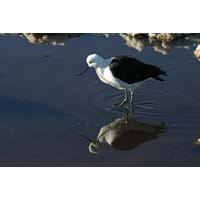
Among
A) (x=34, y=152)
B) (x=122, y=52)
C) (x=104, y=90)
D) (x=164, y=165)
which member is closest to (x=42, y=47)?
(x=122, y=52)

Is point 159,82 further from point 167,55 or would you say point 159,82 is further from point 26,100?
point 26,100

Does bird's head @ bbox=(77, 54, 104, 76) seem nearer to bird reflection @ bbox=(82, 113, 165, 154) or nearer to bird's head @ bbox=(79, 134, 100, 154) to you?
bird reflection @ bbox=(82, 113, 165, 154)

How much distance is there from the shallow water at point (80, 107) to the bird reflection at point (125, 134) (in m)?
0.03

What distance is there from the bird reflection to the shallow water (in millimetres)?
28

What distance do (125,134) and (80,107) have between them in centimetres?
66

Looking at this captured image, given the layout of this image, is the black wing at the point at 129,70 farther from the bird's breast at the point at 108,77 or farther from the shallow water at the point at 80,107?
the shallow water at the point at 80,107

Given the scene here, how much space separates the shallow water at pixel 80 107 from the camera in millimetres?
5840

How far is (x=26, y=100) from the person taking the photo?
6.85 m

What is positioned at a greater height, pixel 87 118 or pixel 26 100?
pixel 26 100

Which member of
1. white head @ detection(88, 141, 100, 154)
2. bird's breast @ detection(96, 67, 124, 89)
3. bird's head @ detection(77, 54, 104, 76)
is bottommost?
white head @ detection(88, 141, 100, 154)

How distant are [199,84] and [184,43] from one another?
4.08 ft

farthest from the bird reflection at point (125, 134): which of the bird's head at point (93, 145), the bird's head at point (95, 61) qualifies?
the bird's head at point (95, 61)

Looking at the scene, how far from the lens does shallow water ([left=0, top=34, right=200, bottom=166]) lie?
5.84m

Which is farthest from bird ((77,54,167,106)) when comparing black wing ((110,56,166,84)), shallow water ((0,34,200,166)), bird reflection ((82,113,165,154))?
bird reflection ((82,113,165,154))
